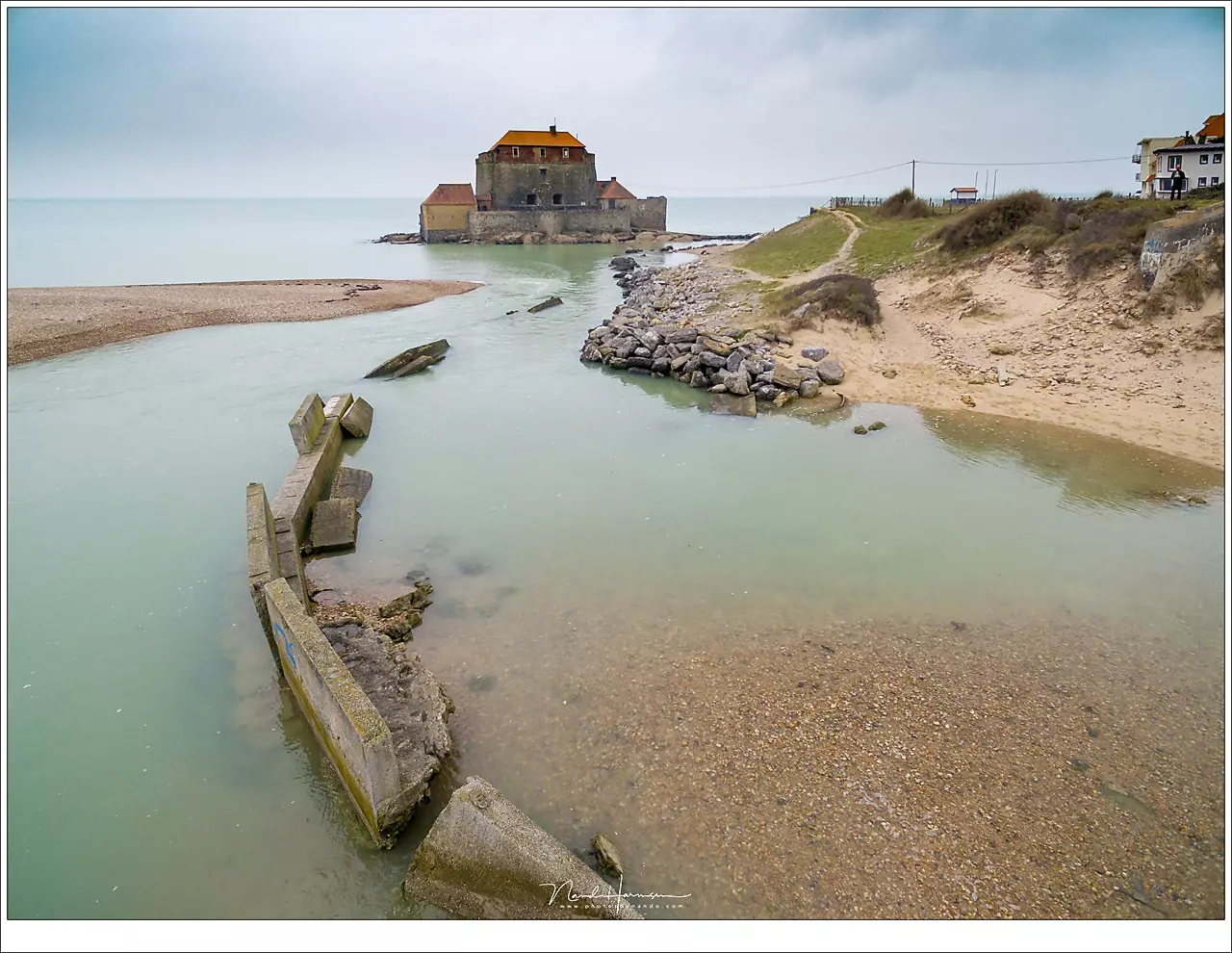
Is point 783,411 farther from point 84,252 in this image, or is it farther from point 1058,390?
point 84,252

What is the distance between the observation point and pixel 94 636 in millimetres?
8227

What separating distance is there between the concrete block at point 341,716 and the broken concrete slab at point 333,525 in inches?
127

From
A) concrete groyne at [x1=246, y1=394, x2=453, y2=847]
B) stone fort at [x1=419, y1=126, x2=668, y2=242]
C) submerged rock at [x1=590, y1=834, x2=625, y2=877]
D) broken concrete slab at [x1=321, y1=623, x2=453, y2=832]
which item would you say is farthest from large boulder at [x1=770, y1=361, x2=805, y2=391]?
stone fort at [x1=419, y1=126, x2=668, y2=242]

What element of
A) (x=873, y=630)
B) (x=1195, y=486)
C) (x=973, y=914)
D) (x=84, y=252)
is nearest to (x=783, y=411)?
(x=1195, y=486)

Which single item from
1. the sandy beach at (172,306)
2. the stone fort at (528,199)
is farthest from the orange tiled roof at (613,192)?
the sandy beach at (172,306)

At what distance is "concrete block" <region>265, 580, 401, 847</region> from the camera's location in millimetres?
5203

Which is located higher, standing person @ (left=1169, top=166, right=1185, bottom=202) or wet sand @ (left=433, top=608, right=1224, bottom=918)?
standing person @ (left=1169, top=166, right=1185, bottom=202)

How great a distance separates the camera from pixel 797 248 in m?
38.5

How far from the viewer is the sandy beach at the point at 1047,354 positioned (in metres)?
14.4

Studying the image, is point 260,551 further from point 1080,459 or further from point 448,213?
point 448,213

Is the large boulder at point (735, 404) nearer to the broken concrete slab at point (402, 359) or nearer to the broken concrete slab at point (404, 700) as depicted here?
the broken concrete slab at point (402, 359)

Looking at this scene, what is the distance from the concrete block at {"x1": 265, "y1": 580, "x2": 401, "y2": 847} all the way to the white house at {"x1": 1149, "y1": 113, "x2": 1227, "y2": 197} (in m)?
44.4

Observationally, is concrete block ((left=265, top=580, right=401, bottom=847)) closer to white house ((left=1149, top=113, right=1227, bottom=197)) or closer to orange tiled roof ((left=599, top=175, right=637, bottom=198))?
white house ((left=1149, top=113, right=1227, bottom=197))

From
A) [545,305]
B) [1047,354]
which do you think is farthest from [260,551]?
[545,305]
